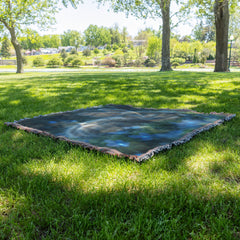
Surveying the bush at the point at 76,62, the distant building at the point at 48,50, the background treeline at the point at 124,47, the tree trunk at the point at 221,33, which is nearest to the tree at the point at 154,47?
the background treeline at the point at 124,47

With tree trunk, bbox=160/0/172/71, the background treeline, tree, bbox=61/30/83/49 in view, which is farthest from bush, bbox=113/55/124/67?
tree, bbox=61/30/83/49

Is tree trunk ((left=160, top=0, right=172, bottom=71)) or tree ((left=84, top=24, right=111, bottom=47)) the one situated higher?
tree ((left=84, top=24, right=111, bottom=47))

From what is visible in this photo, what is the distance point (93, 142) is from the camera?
2.74m

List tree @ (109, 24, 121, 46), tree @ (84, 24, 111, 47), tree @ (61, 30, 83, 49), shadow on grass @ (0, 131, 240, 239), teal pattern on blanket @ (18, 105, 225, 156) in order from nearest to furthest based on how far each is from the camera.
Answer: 1. shadow on grass @ (0, 131, 240, 239)
2. teal pattern on blanket @ (18, 105, 225, 156)
3. tree @ (84, 24, 111, 47)
4. tree @ (109, 24, 121, 46)
5. tree @ (61, 30, 83, 49)

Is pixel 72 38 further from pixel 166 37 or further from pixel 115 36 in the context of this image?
pixel 166 37

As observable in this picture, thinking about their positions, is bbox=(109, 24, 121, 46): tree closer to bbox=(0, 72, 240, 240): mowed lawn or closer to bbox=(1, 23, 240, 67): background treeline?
bbox=(1, 23, 240, 67): background treeline

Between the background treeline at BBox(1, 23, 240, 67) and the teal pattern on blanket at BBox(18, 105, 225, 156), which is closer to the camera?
the teal pattern on blanket at BBox(18, 105, 225, 156)

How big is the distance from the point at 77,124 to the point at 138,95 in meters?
3.22

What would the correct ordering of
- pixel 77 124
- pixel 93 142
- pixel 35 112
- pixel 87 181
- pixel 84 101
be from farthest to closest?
pixel 84 101 < pixel 35 112 < pixel 77 124 < pixel 93 142 < pixel 87 181

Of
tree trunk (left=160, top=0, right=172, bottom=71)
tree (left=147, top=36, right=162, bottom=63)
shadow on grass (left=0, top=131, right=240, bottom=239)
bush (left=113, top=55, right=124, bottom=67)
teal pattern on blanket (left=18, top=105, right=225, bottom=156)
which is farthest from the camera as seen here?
tree (left=147, top=36, right=162, bottom=63)

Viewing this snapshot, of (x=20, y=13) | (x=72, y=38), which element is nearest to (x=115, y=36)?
(x=72, y=38)

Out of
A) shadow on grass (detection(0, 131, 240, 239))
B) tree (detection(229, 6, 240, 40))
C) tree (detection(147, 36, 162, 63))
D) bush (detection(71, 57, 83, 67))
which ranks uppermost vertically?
tree (detection(229, 6, 240, 40))

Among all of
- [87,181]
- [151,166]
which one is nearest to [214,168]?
[151,166]

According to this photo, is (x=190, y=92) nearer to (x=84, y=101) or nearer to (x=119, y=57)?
(x=84, y=101)
